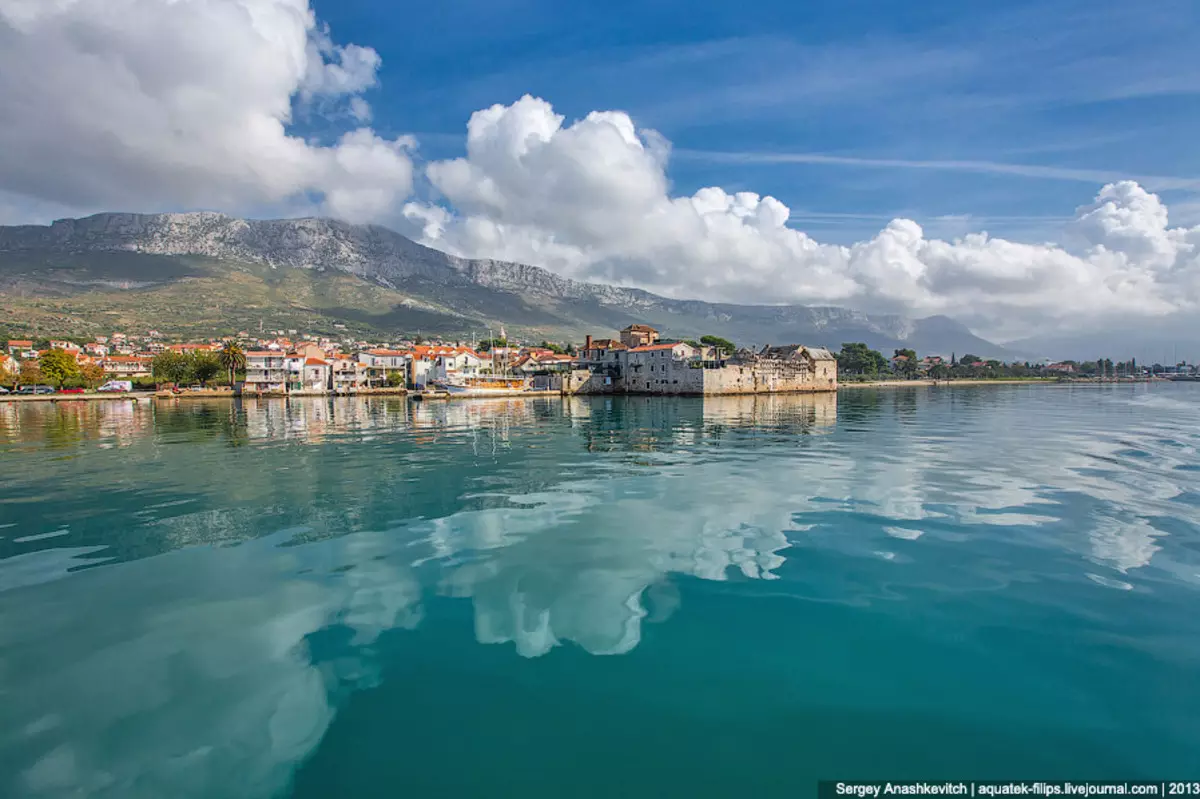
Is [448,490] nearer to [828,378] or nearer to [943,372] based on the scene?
[828,378]

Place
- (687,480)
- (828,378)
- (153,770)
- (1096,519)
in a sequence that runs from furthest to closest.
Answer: (828,378), (687,480), (1096,519), (153,770)

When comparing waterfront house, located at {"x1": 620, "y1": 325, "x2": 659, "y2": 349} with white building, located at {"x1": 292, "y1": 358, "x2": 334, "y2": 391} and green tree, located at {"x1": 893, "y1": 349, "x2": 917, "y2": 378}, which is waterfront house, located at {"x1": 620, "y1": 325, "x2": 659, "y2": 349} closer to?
white building, located at {"x1": 292, "y1": 358, "x2": 334, "y2": 391}

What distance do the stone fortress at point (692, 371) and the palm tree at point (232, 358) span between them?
45595 mm

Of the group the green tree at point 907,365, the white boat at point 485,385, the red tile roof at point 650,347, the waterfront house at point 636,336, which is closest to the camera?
the white boat at point 485,385

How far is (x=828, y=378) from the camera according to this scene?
9412 cm

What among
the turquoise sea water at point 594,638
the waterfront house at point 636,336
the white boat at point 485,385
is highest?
the waterfront house at point 636,336

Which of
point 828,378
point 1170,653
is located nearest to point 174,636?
point 1170,653

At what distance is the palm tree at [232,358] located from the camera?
78812 millimetres

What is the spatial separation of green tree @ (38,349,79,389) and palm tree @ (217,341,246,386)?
17.2m

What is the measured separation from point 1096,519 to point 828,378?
8860cm

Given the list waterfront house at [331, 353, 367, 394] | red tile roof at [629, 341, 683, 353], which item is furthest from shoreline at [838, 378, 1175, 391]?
A: waterfront house at [331, 353, 367, 394]

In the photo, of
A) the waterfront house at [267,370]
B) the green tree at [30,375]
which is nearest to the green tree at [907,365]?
the waterfront house at [267,370]

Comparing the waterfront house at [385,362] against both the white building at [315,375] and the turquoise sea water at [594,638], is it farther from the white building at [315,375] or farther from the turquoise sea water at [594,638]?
the turquoise sea water at [594,638]

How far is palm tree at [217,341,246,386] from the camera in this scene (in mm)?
78812
